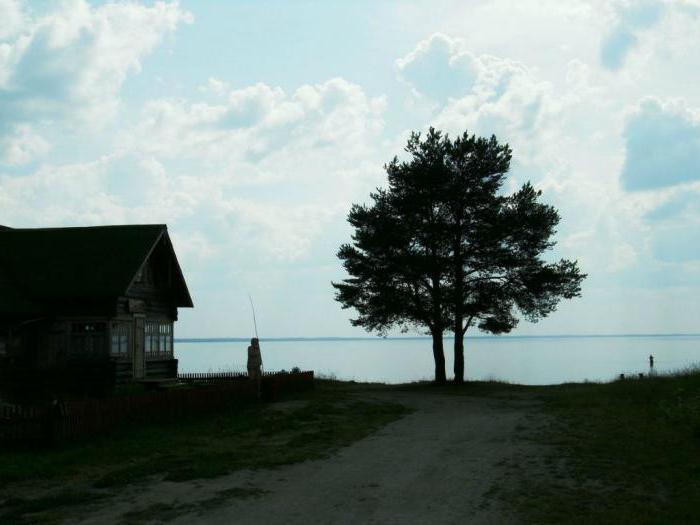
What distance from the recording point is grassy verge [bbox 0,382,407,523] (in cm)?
1288

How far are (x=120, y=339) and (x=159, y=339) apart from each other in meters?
3.97

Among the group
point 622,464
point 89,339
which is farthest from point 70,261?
point 622,464

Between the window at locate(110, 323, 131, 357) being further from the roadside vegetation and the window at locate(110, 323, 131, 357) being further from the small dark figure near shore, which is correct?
the roadside vegetation

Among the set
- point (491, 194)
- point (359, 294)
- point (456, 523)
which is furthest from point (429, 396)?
point (456, 523)

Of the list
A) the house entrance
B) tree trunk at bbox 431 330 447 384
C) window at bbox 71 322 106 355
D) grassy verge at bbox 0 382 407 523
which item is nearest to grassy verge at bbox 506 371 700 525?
grassy verge at bbox 0 382 407 523

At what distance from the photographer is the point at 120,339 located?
3133 cm

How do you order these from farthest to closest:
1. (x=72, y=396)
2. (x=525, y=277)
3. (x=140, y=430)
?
(x=525, y=277) < (x=72, y=396) < (x=140, y=430)

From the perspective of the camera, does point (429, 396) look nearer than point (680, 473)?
No

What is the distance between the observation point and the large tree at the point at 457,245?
36.8m

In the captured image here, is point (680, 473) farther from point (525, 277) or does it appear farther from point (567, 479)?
point (525, 277)

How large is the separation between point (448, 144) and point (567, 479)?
26632 millimetres

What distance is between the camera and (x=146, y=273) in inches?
1331

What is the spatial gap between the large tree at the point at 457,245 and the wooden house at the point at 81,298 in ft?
38.1

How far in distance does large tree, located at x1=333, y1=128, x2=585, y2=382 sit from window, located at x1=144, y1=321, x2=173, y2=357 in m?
10.5
